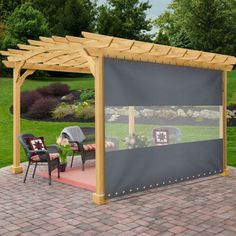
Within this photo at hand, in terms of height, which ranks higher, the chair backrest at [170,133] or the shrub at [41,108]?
the shrub at [41,108]

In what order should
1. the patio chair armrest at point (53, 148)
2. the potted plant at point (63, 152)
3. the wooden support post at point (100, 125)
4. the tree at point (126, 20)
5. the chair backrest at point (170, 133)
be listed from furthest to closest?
the tree at point (126, 20), the patio chair armrest at point (53, 148), the potted plant at point (63, 152), the chair backrest at point (170, 133), the wooden support post at point (100, 125)

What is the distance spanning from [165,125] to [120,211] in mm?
2859

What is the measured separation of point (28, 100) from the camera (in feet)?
59.9

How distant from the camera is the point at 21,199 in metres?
6.39

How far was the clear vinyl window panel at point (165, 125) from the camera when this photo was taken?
24.0 ft

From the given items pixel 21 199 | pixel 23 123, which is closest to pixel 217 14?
pixel 23 123

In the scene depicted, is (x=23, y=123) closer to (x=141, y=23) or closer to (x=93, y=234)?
(x=93, y=234)

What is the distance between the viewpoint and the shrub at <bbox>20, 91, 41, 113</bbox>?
1816cm

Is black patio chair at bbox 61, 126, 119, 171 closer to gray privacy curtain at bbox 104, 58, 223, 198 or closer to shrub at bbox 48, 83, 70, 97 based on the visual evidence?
gray privacy curtain at bbox 104, 58, 223, 198

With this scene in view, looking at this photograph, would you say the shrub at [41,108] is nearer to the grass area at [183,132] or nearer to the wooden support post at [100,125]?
the grass area at [183,132]

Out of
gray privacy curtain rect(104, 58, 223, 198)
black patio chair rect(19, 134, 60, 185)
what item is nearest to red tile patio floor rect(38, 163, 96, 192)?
black patio chair rect(19, 134, 60, 185)

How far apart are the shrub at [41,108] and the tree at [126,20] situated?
637 inches

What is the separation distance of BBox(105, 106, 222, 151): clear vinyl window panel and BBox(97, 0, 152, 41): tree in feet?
82.6

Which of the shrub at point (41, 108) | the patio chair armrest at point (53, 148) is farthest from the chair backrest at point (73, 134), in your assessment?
the shrub at point (41, 108)
